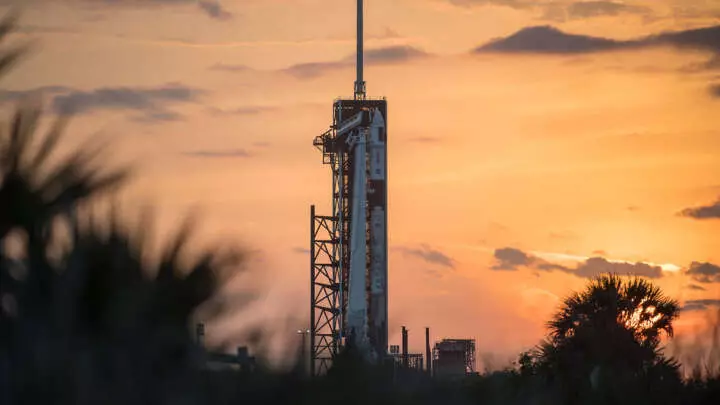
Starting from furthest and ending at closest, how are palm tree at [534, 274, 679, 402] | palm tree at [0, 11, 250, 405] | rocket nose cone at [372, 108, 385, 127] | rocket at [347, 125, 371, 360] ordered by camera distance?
rocket nose cone at [372, 108, 385, 127]
rocket at [347, 125, 371, 360]
palm tree at [534, 274, 679, 402]
palm tree at [0, 11, 250, 405]

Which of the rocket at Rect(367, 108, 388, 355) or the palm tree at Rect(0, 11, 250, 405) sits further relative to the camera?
the rocket at Rect(367, 108, 388, 355)

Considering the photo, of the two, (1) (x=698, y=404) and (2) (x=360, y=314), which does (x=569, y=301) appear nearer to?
(1) (x=698, y=404)

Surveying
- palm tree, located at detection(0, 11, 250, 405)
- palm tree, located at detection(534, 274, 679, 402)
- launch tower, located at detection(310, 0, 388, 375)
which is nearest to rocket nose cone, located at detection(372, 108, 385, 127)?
launch tower, located at detection(310, 0, 388, 375)

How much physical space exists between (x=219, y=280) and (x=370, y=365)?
1.70 meters

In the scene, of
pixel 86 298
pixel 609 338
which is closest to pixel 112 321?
pixel 86 298

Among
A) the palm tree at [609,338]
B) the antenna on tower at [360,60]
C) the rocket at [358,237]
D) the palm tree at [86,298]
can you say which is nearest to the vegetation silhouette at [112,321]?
the palm tree at [86,298]

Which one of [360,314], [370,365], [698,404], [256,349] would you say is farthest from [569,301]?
[360,314]

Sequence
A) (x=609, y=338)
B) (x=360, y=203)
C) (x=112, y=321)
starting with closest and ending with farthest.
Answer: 1. (x=112, y=321)
2. (x=609, y=338)
3. (x=360, y=203)

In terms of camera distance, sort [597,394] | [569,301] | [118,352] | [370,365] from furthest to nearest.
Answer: [569,301] < [597,394] < [370,365] < [118,352]

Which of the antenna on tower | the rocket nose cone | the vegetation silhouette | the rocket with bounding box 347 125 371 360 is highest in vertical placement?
the antenna on tower

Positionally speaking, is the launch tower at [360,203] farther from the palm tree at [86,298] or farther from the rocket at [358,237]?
the palm tree at [86,298]

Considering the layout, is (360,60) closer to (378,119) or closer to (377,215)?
(378,119)

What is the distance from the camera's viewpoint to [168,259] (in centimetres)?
1220

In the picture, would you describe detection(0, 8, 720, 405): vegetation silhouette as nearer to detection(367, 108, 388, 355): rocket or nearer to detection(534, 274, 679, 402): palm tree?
detection(534, 274, 679, 402): palm tree
